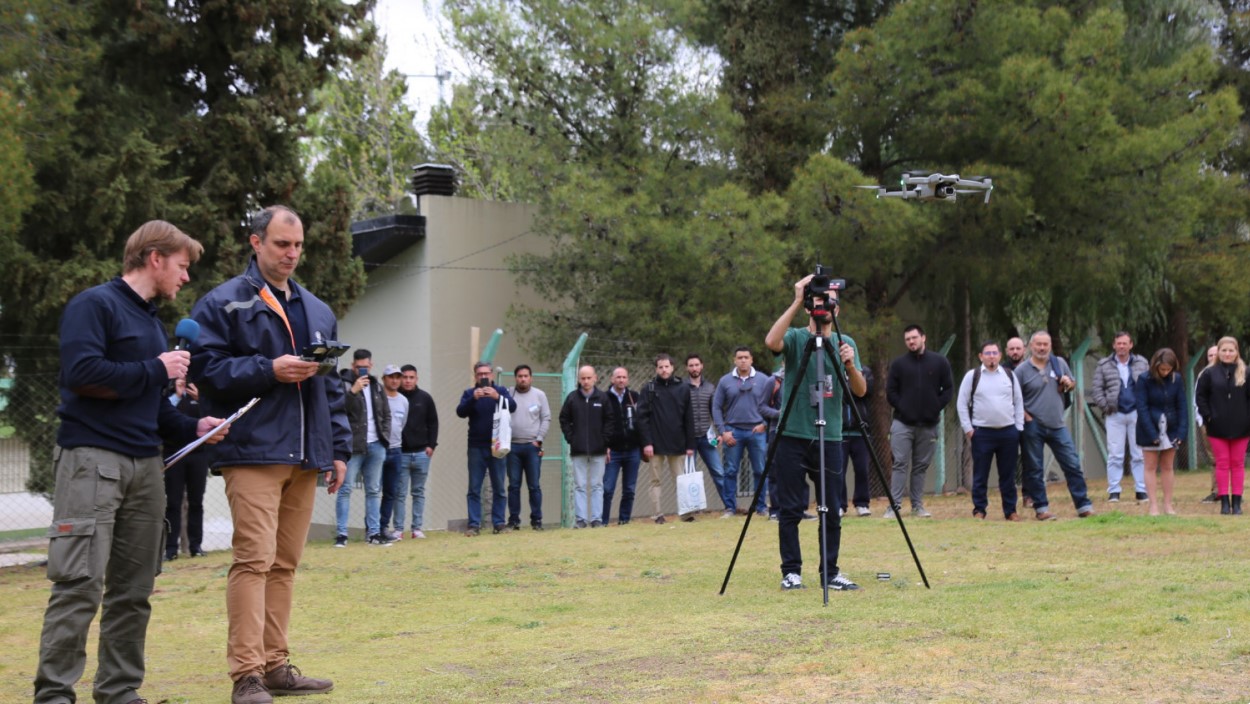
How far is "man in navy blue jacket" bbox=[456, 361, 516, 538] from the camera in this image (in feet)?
54.7

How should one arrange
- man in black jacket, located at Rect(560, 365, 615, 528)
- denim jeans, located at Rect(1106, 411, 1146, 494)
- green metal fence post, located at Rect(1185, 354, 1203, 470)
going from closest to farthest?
denim jeans, located at Rect(1106, 411, 1146, 494) < man in black jacket, located at Rect(560, 365, 615, 528) < green metal fence post, located at Rect(1185, 354, 1203, 470)

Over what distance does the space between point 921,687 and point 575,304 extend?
16.3m

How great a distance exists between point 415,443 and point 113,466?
10.9 m

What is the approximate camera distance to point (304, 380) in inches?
236

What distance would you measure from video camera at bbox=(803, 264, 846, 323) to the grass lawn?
175 centimetres

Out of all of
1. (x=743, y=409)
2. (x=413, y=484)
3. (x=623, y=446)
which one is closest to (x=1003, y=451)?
(x=743, y=409)

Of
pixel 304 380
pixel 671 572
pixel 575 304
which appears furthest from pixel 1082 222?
pixel 304 380

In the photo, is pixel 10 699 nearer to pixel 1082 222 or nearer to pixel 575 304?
pixel 575 304

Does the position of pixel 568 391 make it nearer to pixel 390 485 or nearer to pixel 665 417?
pixel 665 417

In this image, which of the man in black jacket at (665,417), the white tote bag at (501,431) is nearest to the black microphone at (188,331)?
the white tote bag at (501,431)

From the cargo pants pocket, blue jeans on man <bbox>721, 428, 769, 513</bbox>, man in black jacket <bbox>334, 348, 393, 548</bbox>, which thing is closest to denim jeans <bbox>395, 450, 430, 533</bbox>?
man in black jacket <bbox>334, 348, 393, 548</bbox>

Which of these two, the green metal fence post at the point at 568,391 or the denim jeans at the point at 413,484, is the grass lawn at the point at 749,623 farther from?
the green metal fence post at the point at 568,391

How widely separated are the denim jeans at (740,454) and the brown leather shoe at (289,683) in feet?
36.9

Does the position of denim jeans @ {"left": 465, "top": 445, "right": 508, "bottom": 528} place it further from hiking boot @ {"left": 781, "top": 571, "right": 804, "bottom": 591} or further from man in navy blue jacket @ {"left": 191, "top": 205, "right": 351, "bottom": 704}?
man in navy blue jacket @ {"left": 191, "top": 205, "right": 351, "bottom": 704}
